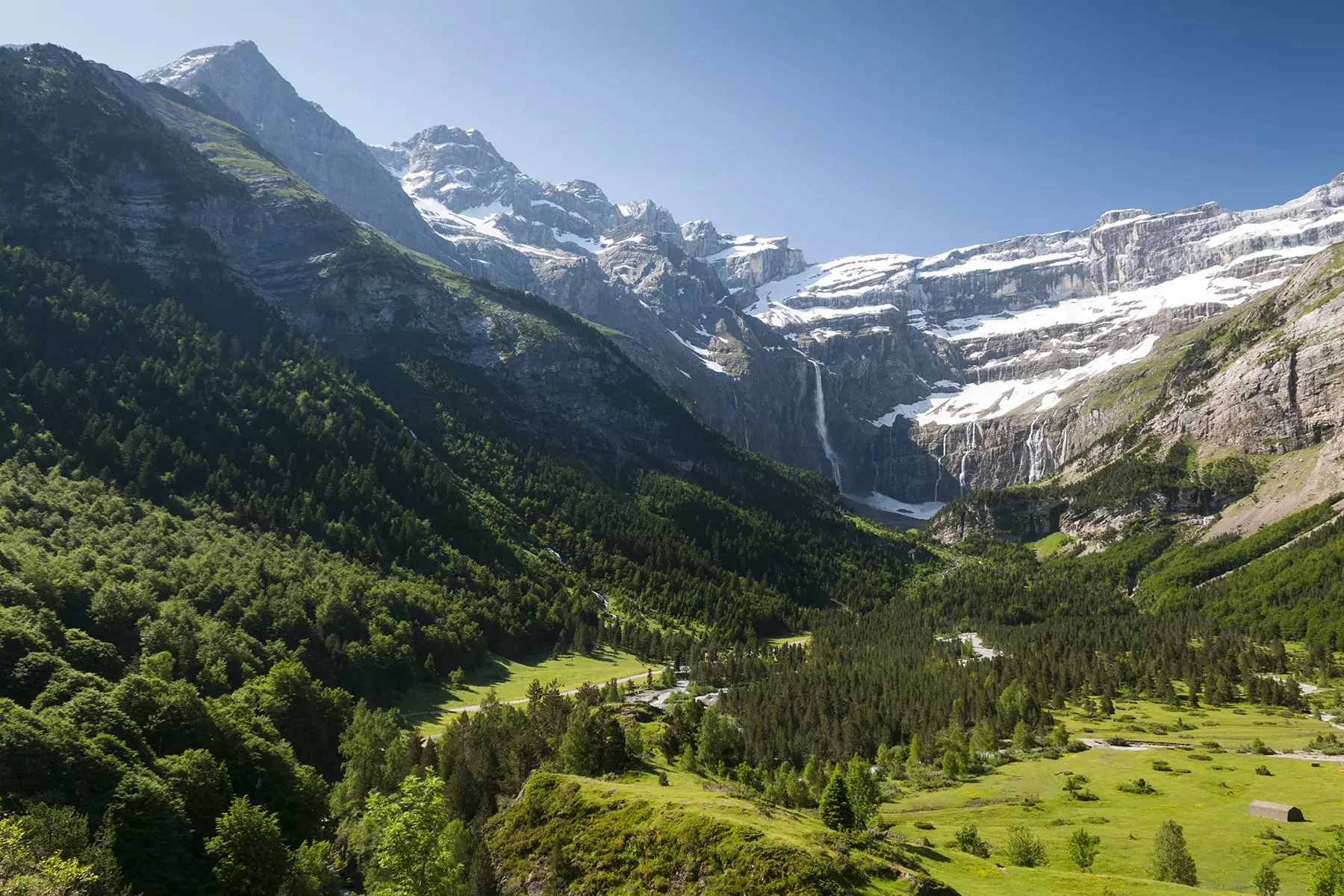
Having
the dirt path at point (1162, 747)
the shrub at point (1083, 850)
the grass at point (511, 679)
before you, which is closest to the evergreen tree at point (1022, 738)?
the dirt path at point (1162, 747)

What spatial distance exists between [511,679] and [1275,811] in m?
96.2

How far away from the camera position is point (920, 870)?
3200 cm

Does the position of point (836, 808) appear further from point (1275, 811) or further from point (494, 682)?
point (494, 682)

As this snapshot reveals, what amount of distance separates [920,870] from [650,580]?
476 ft

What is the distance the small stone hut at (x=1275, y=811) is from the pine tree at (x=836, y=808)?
34047mm

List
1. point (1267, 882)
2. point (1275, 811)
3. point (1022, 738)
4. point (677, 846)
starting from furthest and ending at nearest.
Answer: point (1022, 738)
point (1275, 811)
point (1267, 882)
point (677, 846)

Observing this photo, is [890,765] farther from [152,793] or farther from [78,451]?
[78,451]

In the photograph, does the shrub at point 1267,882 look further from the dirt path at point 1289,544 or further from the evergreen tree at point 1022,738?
the dirt path at point 1289,544

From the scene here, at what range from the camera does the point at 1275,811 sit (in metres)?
50.0

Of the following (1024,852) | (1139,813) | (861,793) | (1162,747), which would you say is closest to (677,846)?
(1024,852)

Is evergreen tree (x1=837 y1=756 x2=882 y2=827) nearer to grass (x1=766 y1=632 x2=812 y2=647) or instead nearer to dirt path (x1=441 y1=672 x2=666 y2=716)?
dirt path (x1=441 y1=672 x2=666 y2=716)

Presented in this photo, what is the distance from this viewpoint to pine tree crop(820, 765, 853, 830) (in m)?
40.7

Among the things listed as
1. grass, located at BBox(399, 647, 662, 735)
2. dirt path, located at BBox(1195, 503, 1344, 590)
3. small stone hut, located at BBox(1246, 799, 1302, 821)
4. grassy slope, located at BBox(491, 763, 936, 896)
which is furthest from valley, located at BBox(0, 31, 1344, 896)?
dirt path, located at BBox(1195, 503, 1344, 590)

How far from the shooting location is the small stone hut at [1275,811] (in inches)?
1938
